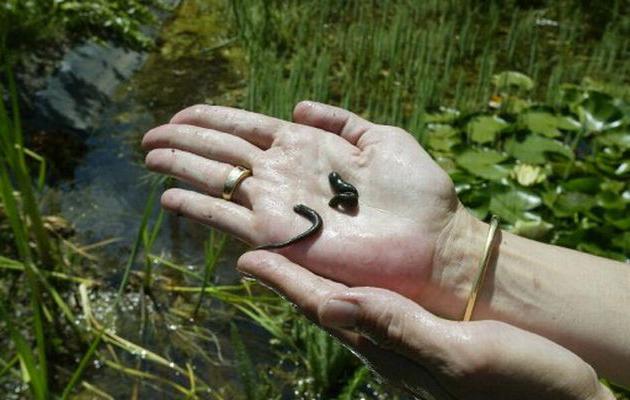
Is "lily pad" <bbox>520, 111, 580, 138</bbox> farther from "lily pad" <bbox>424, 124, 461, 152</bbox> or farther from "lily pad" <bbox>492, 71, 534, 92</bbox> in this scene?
"lily pad" <bbox>492, 71, 534, 92</bbox>

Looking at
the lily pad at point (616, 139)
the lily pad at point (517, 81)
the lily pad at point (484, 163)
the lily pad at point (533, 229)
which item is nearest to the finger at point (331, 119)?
the lily pad at point (533, 229)

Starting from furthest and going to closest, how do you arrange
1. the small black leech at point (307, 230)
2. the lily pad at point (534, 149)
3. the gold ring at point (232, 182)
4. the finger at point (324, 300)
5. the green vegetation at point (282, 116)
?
the lily pad at point (534, 149) < the green vegetation at point (282, 116) < the gold ring at point (232, 182) < the small black leech at point (307, 230) < the finger at point (324, 300)

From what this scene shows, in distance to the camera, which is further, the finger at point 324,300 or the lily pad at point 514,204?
the lily pad at point 514,204

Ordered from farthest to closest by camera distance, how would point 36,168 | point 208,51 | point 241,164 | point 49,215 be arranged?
point 208,51 → point 36,168 → point 49,215 → point 241,164

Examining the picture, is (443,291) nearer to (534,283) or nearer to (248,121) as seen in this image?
(534,283)

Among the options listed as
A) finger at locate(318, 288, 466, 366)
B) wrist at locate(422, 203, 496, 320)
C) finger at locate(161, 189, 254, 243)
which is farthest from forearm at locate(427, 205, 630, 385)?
finger at locate(161, 189, 254, 243)

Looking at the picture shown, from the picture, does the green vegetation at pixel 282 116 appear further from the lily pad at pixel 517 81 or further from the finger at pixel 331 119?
the finger at pixel 331 119

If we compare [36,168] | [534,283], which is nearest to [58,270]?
[36,168]

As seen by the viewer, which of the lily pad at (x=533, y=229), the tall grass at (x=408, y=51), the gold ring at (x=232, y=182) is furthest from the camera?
the tall grass at (x=408, y=51)
